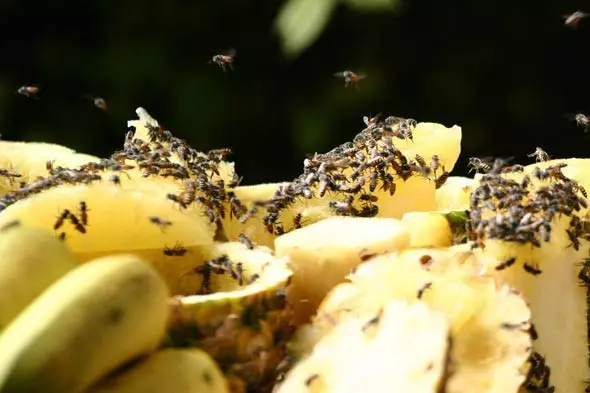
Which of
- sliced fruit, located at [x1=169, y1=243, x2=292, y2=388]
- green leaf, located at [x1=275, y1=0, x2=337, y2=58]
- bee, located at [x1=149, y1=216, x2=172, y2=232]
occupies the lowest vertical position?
sliced fruit, located at [x1=169, y1=243, x2=292, y2=388]

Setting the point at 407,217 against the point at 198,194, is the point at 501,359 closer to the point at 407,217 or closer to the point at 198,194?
the point at 407,217

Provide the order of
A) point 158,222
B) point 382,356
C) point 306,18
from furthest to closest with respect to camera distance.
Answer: point 306,18 < point 158,222 < point 382,356

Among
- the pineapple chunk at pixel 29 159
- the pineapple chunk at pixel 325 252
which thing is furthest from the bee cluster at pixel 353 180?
the pineapple chunk at pixel 29 159

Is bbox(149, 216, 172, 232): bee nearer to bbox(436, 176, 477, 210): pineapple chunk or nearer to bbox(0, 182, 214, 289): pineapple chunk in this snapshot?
bbox(0, 182, 214, 289): pineapple chunk

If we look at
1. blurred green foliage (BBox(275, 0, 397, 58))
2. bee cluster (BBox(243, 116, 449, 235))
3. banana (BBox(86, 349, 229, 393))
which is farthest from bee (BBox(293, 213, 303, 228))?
blurred green foliage (BBox(275, 0, 397, 58))

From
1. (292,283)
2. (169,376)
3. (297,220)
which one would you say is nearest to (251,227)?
(297,220)

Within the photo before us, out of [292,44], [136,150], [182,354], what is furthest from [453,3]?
[182,354]

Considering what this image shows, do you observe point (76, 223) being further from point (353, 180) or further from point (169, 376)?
point (353, 180)
